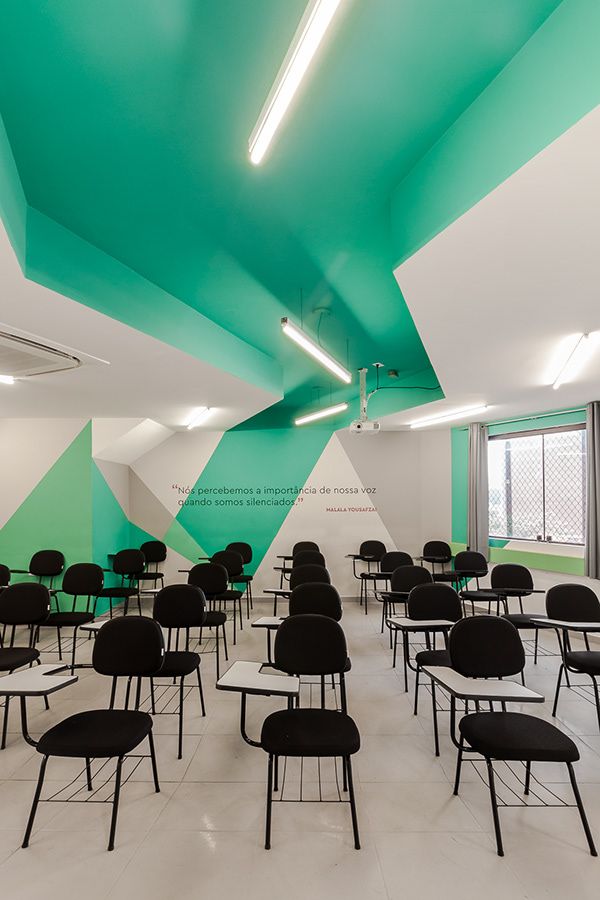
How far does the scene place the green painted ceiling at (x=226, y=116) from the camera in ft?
5.62

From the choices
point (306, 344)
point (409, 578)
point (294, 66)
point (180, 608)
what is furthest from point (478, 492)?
point (294, 66)

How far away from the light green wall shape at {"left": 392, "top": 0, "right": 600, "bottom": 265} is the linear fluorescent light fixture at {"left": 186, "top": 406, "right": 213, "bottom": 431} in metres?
4.86

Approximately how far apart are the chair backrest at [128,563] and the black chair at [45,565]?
797mm

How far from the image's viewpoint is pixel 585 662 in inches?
152

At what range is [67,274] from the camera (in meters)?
2.92

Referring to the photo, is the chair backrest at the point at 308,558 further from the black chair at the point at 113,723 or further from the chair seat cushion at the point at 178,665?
the black chair at the point at 113,723

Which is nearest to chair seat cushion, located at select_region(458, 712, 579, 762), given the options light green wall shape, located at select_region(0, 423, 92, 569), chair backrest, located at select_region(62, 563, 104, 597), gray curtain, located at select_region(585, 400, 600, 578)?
gray curtain, located at select_region(585, 400, 600, 578)

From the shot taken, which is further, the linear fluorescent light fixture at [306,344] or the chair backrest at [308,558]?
the chair backrest at [308,558]

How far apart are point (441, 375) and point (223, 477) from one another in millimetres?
5181

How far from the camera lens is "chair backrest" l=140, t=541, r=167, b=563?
877 cm

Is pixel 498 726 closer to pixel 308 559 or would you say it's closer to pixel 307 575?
pixel 307 575

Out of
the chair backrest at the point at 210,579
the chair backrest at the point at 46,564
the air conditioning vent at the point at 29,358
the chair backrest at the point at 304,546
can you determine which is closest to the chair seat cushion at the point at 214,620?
the chair backrest at the point at 210,579

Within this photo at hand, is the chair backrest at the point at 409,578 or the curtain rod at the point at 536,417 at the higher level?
the curtain rod at the point at 536,417

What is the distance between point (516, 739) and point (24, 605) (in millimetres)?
4305
